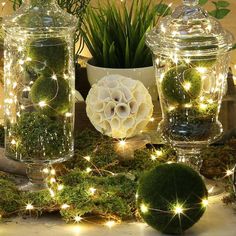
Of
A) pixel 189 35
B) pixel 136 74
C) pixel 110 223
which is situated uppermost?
pixel 189 35

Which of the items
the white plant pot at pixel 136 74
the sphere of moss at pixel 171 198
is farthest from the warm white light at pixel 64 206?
the white plant pot at pixel 136 74

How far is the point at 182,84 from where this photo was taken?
1.20 metres

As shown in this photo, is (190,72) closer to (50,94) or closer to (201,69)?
(201,69)

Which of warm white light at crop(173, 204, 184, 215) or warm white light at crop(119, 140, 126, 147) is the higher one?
warm white light at crop(173, 204, 184, 215)

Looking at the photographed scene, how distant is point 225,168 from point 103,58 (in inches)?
13.1

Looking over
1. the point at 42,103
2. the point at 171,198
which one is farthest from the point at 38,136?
the point at 171,198

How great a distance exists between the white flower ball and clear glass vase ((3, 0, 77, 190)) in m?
0.09

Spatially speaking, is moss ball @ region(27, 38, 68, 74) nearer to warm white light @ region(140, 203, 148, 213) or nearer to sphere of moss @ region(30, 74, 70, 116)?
sphere of moss @ region(30, 74, 70, 116)

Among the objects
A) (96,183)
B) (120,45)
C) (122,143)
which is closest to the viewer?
(96,183)

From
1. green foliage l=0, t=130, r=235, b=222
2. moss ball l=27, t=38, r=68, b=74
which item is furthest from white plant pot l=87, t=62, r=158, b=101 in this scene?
moss ball l=27, t=38, r=68, b=74

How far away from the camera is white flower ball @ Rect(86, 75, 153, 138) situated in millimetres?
1294

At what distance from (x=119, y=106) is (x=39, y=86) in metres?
0.17

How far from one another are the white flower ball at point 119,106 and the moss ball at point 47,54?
0.13m

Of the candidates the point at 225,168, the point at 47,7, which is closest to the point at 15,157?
the point at 47,7
